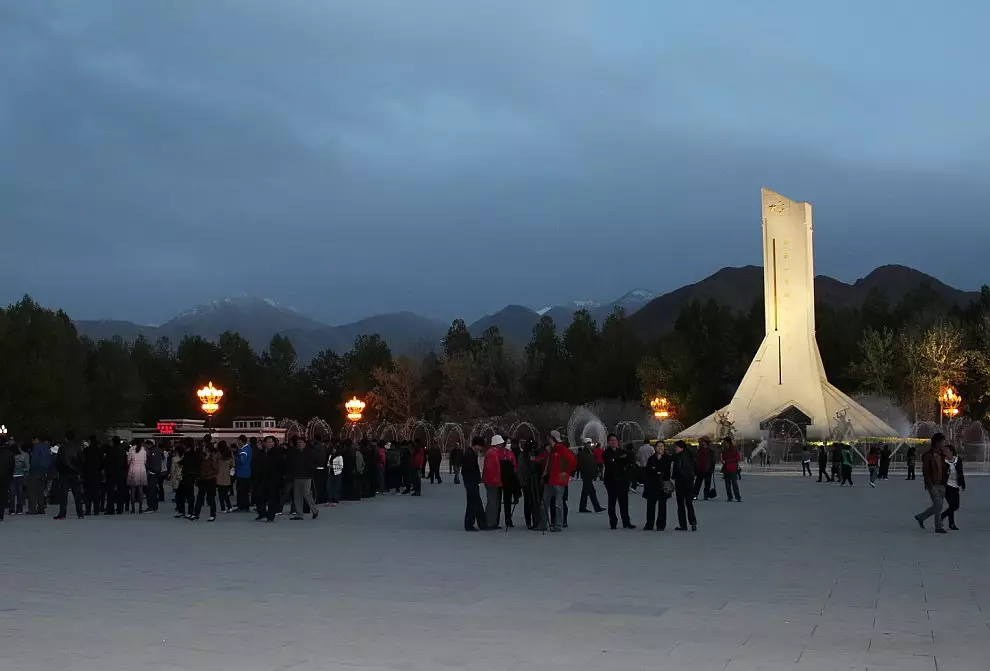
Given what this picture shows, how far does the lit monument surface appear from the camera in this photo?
191 feet

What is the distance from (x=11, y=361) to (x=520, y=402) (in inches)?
1447

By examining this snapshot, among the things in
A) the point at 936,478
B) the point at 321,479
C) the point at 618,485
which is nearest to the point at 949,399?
the point at 321,479

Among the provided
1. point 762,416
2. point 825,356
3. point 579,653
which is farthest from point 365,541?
point 825,356

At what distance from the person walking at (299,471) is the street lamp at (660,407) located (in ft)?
160

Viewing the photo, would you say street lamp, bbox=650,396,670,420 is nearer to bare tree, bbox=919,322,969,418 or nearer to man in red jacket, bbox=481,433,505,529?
bare tree, bbox=919,322,969,418

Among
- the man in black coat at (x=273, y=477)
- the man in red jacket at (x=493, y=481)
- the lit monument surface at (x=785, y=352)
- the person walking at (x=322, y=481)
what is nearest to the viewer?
the man in red jacket at (x=493, y=481)

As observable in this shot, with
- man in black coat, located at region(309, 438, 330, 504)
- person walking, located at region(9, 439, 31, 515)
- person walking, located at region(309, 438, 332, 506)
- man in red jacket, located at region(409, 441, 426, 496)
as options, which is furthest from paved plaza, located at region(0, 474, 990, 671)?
man in red jacket, located at region(409, 441, 426, 496)

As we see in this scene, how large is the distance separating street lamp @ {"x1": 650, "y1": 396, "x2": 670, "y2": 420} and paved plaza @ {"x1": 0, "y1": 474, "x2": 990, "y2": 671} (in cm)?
5054

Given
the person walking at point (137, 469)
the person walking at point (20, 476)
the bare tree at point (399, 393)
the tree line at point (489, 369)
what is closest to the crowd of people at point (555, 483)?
the person walking at point (137, 469)

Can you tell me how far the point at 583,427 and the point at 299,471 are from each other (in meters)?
53.9

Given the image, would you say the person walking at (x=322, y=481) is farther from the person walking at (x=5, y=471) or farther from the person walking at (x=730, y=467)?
the person walking at (x=730, y=467)

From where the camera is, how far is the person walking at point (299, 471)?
64.6 feet

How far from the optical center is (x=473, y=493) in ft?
57.6

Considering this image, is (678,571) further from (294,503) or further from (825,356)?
(825,356)
